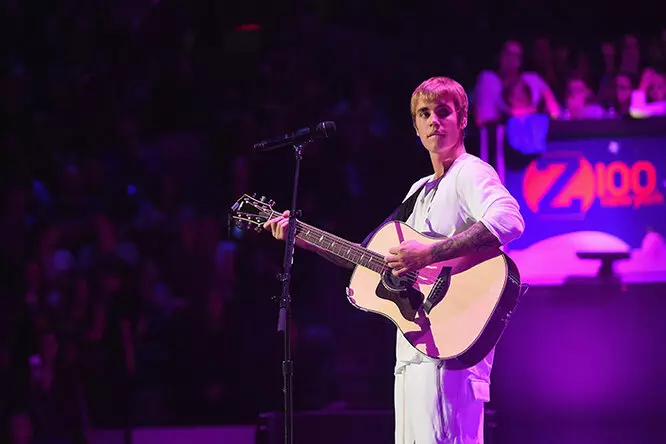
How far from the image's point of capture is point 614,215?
5672 millimetres

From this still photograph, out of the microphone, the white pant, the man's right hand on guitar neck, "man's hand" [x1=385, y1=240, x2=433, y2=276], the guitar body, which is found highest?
the microphone

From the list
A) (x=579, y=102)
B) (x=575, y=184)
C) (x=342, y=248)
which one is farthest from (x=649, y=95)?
(x=342, y=248)

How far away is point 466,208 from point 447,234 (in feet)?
0.43

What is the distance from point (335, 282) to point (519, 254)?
5.17 feet

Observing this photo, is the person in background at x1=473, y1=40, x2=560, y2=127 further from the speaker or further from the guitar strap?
the guitar strap

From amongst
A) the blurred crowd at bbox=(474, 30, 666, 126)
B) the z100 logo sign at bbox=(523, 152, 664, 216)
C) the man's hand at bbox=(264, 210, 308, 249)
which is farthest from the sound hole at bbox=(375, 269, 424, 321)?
the blurred crowd at bbox=(474, 30, 666, 126)

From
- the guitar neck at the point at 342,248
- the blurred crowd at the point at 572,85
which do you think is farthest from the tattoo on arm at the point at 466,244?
the blurred crowd at the point at 572,85

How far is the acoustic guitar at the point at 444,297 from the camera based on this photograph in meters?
3.08

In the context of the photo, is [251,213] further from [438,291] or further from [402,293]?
[438,291]

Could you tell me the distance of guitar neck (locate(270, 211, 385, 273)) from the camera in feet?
11.3

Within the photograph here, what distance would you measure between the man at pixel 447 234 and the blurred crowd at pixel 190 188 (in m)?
2.30

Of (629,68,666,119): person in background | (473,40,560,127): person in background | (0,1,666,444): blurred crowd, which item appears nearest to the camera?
(0,1,666,444): blurred crowd

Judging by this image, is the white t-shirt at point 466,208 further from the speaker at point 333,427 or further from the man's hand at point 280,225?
the speaker at point 333,427

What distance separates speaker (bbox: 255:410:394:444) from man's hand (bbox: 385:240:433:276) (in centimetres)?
165
